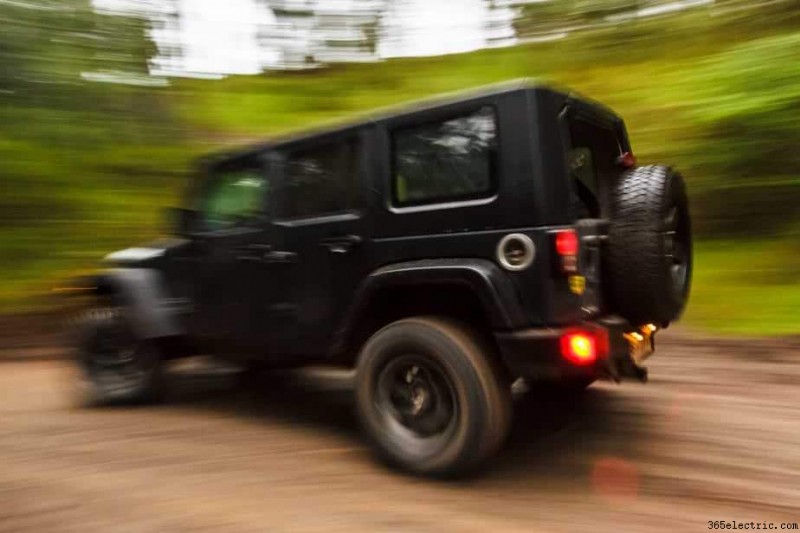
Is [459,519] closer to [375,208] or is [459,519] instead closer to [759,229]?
[375,208]

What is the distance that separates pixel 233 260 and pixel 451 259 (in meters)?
1.60

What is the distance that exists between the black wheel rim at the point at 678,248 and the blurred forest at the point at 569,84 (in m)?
2.40

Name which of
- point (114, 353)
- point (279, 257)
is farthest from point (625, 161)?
point (114, 353)

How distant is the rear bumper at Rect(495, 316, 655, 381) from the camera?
10.2 ft

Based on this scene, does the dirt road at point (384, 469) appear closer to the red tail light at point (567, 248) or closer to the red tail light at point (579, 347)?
the red tail light at point (579, 347)

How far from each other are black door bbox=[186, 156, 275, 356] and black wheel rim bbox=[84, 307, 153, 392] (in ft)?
2.46

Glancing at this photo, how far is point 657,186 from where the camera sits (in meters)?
3.40

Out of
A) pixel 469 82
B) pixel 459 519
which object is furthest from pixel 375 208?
pixel 469 82

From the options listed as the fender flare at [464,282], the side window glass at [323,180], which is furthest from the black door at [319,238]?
the fender flare at [464,282]

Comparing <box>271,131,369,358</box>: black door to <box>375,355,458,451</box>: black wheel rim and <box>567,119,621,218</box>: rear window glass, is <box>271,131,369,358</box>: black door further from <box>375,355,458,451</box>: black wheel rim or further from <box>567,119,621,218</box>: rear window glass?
<box>567,119,621,218</box>: rear window glass

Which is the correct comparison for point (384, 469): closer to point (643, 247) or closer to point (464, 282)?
point (464, 282)

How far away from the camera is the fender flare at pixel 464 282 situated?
10.4 ft

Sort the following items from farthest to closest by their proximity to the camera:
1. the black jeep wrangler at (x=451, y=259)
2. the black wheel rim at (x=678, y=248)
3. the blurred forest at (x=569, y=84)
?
1. the blurred forest at (x=569, y=84)
2. the black wheel rim at (x=678, y=248)
3. the black jeep wrangler at (x=451, y=259)

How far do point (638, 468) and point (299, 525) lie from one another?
179cm
